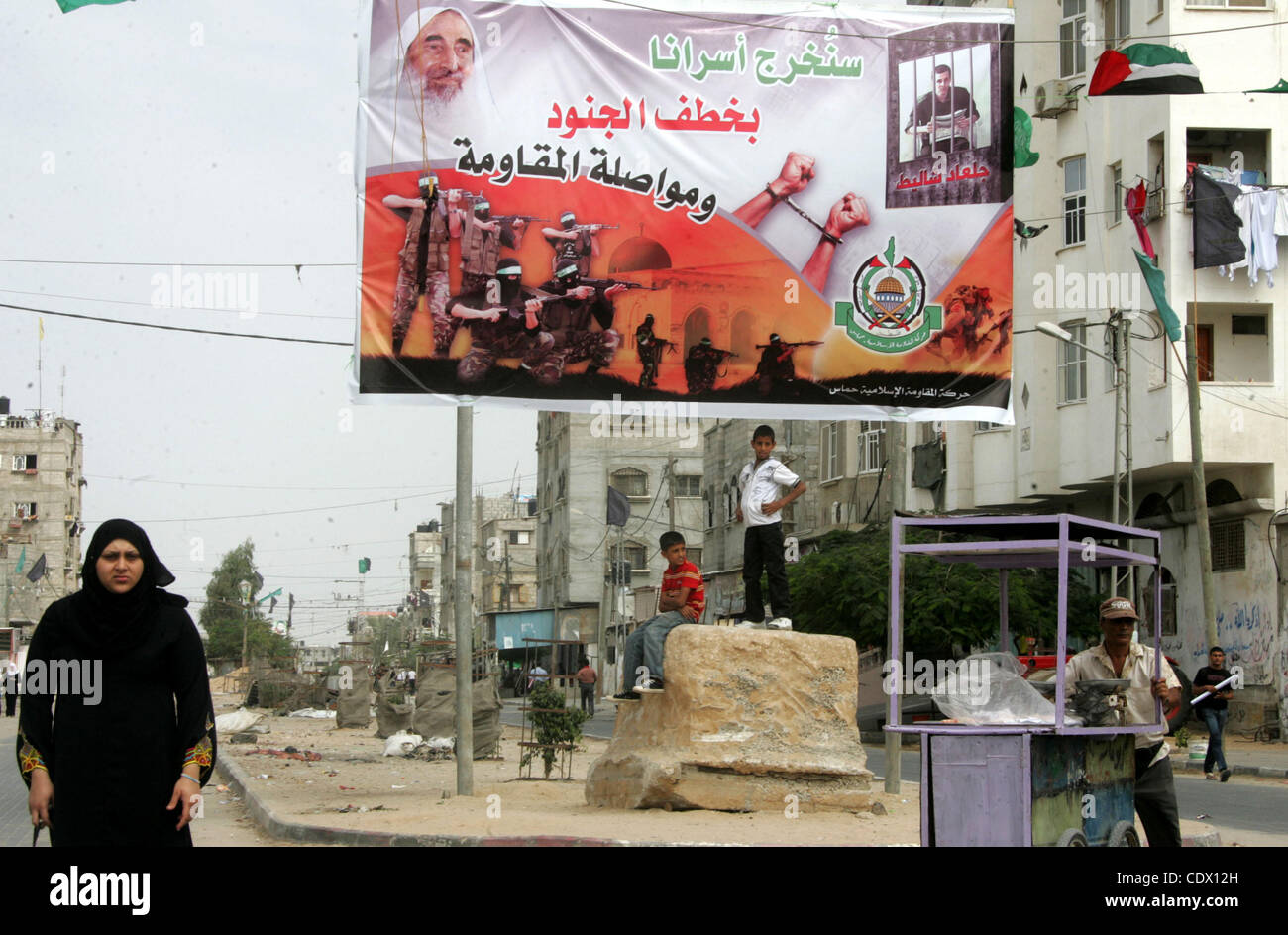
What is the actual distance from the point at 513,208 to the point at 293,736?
720 inches

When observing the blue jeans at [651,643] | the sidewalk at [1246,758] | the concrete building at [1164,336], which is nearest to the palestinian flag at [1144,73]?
the blue jeans at [651,643]

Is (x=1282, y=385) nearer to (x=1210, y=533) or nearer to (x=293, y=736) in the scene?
(x=1210, y=533)

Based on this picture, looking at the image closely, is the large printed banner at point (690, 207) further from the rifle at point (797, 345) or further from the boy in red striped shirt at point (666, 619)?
the boy in red striped shirt at point (666, 619)

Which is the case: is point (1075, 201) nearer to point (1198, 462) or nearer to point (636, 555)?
point (1198, 462)

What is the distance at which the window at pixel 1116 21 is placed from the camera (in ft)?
98.5

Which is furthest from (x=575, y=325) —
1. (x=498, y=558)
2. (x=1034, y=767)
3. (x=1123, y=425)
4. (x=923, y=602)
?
(x=498, y=558)

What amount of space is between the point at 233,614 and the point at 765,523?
10914cm

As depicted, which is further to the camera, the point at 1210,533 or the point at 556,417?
the point at 556,417

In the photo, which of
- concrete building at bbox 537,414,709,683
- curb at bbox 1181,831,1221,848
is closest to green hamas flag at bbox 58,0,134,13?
curb at bbox 1181,831,1221,848

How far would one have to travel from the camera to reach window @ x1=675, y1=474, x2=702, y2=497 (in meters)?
68.7

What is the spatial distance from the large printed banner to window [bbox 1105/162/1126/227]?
18.6 metres

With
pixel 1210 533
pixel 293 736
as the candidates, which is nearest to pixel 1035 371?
pixel 1210 533
